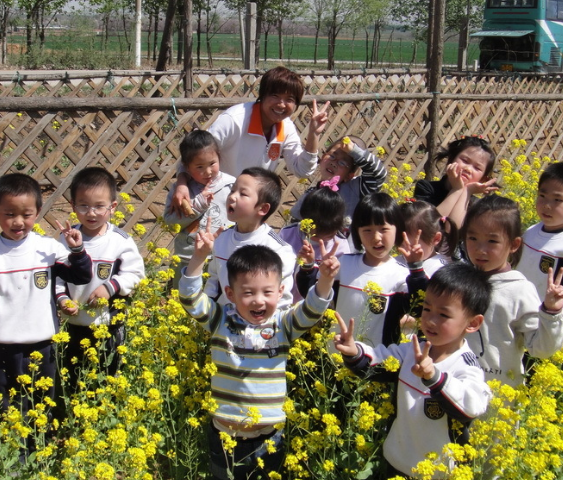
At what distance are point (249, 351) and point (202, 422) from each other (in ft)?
1.37

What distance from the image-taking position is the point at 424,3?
33562mm

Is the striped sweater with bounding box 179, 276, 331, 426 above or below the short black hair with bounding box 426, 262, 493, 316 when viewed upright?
below

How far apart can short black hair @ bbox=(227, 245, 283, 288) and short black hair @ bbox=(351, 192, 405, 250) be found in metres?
0.53

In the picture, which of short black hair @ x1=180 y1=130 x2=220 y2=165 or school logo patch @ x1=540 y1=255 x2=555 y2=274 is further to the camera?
short black hair @ x1=180 y1=130 x2=220 y2=165

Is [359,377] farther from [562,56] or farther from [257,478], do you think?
[562,56]

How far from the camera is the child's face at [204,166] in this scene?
3521 mm

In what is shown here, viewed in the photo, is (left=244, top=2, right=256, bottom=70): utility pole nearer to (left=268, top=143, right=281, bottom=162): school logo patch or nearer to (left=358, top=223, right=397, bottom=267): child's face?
(left=268, top=143, right=281, bottom=162): school logo patch

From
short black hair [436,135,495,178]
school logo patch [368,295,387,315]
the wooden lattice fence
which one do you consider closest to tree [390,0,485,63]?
the wooden lattice fence

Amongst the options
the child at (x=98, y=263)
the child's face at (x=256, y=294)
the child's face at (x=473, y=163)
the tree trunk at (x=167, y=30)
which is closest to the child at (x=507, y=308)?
the child's face at (x=256, y=294)

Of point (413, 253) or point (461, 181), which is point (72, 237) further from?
point (461, 181)

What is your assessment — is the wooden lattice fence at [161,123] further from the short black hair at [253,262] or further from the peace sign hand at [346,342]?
the peace sign hand at [346,342]

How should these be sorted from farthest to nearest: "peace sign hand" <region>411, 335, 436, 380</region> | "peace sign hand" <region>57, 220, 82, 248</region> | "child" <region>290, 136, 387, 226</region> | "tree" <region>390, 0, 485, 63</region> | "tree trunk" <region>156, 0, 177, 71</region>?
"tree" <region>390, 0, 485, 63</region>
"tree trunk" <region>156, 0, 177, 71</region>
"child" <region>290, 136, 387, 226</region>
"peace sign hand" <region>57, 220, 82, 248</region>
"peace sign hand" <region>411, 335, 436, 380</region>

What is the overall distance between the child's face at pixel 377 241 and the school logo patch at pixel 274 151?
1.07 m

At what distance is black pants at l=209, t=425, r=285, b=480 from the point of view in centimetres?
258
